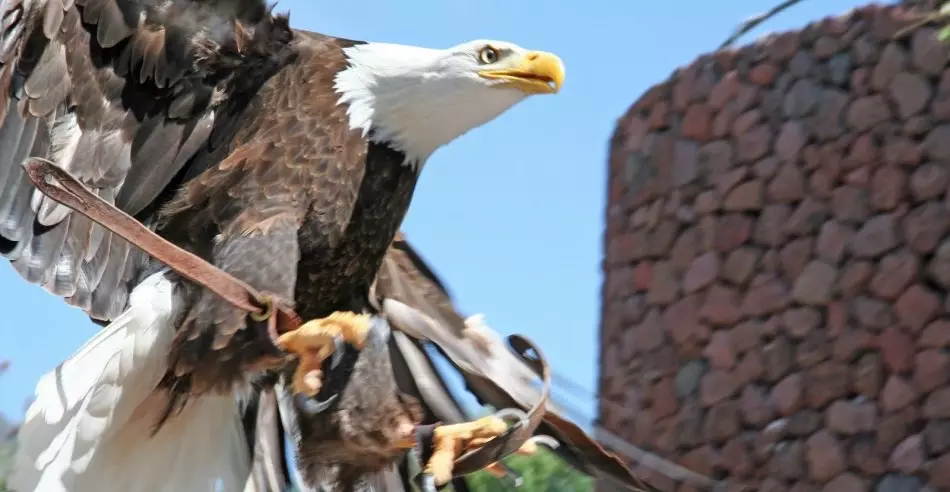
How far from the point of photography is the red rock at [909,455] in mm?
5047

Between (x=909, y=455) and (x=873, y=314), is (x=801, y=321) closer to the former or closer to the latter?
(x=873, y=314)

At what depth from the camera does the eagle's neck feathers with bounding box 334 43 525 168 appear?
7.34 ft

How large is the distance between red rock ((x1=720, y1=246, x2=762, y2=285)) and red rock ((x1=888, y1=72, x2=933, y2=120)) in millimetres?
816

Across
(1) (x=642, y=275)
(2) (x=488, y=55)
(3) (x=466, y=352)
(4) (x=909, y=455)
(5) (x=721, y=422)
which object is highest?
(2) (x=488, y=55)

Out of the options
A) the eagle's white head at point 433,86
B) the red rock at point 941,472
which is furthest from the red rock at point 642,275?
the eagle's white head at point 433,86

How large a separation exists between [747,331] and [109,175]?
388 cm

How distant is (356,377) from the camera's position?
2.25m

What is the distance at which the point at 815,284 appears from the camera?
547 centimetres

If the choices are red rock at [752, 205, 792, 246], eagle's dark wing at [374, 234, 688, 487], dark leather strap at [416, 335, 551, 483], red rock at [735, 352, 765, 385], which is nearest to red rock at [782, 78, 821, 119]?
red rock at [752, 205, 792, 246]

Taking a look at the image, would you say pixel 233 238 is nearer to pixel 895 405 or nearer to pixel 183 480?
pixel 183 480

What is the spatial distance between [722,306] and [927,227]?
0.97 metres

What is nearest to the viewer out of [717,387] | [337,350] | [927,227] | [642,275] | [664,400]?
[337,350]

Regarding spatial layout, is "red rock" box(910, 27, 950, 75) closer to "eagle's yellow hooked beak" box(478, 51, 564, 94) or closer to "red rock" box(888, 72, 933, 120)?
"red rock" box(888, 72, 933, 120)

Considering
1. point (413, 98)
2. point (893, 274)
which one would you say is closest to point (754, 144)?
point (893, 274)
